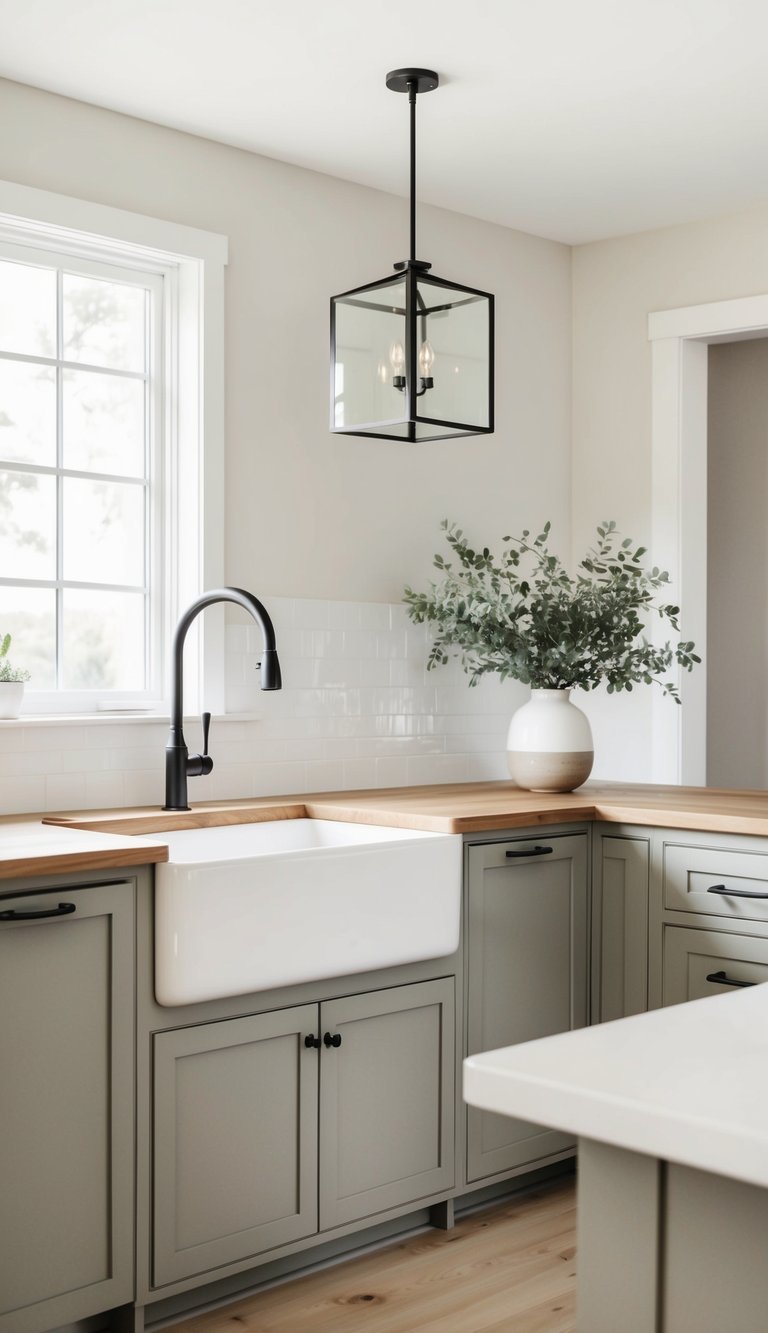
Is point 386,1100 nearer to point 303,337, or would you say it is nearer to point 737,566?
point 303,337

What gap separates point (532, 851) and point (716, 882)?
1.36 feet

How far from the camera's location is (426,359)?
289 centimetres

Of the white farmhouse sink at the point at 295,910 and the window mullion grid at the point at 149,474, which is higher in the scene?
the window mullion grid at the point at 149,474

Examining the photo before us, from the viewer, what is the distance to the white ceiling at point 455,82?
274cm

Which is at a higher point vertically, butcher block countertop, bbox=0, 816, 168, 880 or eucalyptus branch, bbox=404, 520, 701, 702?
eucalyptus branch, bbox=404, 520, 701, 702

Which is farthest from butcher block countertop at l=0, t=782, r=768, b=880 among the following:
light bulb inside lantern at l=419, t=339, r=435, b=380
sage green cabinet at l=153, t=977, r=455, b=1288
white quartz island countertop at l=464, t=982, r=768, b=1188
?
white quartz island countertop at l=464, t=982, r=768, b=1188

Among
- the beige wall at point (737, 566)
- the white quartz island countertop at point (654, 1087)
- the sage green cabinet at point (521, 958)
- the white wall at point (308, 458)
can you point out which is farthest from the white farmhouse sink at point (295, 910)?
the beige wall at point (737, 566)

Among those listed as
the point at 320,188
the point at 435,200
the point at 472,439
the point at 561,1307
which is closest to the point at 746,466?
the point at 472,439

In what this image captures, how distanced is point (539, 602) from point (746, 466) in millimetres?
1551

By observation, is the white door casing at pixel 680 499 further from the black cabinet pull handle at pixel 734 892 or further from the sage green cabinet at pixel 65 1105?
the sage green cabinet at pixel 65 1105

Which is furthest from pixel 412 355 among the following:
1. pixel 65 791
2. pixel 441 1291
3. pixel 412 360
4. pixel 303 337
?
pixel 441 1291

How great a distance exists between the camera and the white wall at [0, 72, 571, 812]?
3.11 meters

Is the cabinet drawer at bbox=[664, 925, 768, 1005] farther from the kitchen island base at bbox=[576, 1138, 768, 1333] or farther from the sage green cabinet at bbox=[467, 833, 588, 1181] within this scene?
the kitchen island base at bbox=[576, 1138, 768, 1333]

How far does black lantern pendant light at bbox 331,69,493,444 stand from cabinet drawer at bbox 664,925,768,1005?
4.10 ft
